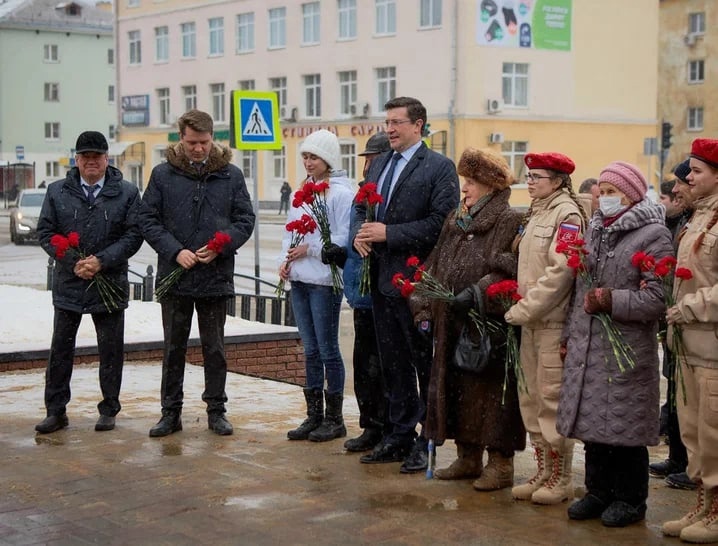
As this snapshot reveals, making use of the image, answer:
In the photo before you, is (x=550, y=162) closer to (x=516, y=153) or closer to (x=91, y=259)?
(x=91, y=259)

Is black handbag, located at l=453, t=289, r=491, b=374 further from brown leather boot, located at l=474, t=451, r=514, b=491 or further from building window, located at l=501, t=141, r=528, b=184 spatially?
building window, located at l=501, t=141, r=528, b=184

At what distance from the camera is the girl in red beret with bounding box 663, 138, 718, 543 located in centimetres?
590

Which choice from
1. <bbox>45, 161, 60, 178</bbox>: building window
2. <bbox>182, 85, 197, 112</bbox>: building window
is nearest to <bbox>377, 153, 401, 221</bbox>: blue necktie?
<bbox>182, 85, 197, 112</bbox>: building window

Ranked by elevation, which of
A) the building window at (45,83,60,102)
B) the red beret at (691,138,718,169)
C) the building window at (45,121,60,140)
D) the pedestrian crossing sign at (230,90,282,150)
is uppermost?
the building window at (45,83,60,102)

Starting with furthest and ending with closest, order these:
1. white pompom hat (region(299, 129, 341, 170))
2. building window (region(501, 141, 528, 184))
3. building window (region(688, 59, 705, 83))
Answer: building window (region(688, 59, 705, 83))
building window (region(501, 141, 528, 184))
white pompom hat (region(299, 129, 341, 170))

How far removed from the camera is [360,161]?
5191 centimetres

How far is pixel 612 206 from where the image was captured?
6266 millimetres

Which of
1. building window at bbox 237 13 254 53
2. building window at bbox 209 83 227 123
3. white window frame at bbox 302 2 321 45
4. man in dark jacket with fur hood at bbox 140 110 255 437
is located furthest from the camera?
building window at bbox 209 83 227 123

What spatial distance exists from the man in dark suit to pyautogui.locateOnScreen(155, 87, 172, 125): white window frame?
56604 millimetres

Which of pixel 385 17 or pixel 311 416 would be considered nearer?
pixel 311 416

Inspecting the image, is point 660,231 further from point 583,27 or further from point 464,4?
point 583,27

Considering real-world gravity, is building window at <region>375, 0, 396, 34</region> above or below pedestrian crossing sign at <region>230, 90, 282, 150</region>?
above

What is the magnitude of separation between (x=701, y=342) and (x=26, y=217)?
33006 mm

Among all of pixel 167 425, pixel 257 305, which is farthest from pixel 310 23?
pixel 167 425
